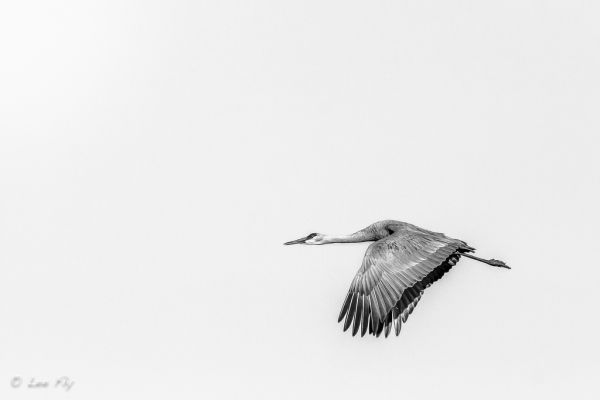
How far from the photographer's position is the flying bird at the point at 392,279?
29844 mm

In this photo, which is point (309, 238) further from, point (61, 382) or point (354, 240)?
point (61, 382)

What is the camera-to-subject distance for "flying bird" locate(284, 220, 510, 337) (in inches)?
1175

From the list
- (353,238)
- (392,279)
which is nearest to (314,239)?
(353,238)

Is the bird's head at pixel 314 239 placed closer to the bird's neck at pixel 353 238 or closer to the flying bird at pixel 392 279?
the bird's neck at pixel 353 238

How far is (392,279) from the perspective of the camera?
3020cm

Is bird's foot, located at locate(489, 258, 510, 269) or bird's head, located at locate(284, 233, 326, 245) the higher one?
bird's head, located at locate(284, 233, 326, 245)

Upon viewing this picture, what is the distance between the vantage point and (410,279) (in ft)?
99.8

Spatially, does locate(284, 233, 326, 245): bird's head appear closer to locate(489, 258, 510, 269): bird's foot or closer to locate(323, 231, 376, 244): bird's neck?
locate(323, 231, 376, 244): bird's neck

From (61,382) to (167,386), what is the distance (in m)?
18.0

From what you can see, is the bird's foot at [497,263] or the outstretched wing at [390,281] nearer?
the outstretched wing at [390,281]

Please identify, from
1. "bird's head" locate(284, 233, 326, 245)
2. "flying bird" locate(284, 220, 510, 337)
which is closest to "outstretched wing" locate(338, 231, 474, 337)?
"flying bird" locate(284, 220, 510, 337)

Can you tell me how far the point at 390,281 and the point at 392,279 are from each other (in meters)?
0.09

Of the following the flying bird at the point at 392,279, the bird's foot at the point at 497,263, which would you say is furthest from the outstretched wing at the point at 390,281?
the bird's foot at the point at 497,263

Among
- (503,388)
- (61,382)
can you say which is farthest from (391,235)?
(503,388)
